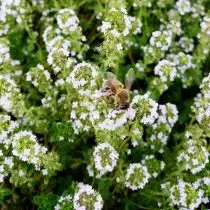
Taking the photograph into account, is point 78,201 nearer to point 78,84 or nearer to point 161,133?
point 78,84

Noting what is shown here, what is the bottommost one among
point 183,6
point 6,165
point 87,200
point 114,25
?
point 87,200

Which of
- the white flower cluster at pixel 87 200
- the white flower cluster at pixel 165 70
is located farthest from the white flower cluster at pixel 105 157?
the white flower cluster at pixel 165 70

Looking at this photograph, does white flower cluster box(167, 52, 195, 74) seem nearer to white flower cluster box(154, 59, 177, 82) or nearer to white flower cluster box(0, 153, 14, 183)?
white flower cluster box(154, 59, 177, 82)

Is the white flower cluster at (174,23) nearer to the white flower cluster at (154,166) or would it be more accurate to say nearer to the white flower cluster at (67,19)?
the white flower cluster at (67,19)

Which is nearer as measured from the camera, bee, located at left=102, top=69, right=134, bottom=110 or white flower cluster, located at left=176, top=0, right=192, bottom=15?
bee, located at left=102, top=69, right=134, bottom=110

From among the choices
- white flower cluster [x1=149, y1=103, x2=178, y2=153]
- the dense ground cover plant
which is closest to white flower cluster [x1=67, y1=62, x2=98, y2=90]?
the dense ground cover plant

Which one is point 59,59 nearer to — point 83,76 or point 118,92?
point 83,76

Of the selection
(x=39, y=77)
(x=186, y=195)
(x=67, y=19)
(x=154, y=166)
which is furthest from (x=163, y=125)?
(x=67, y=19)

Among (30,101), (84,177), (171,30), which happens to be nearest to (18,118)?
(30,101)
